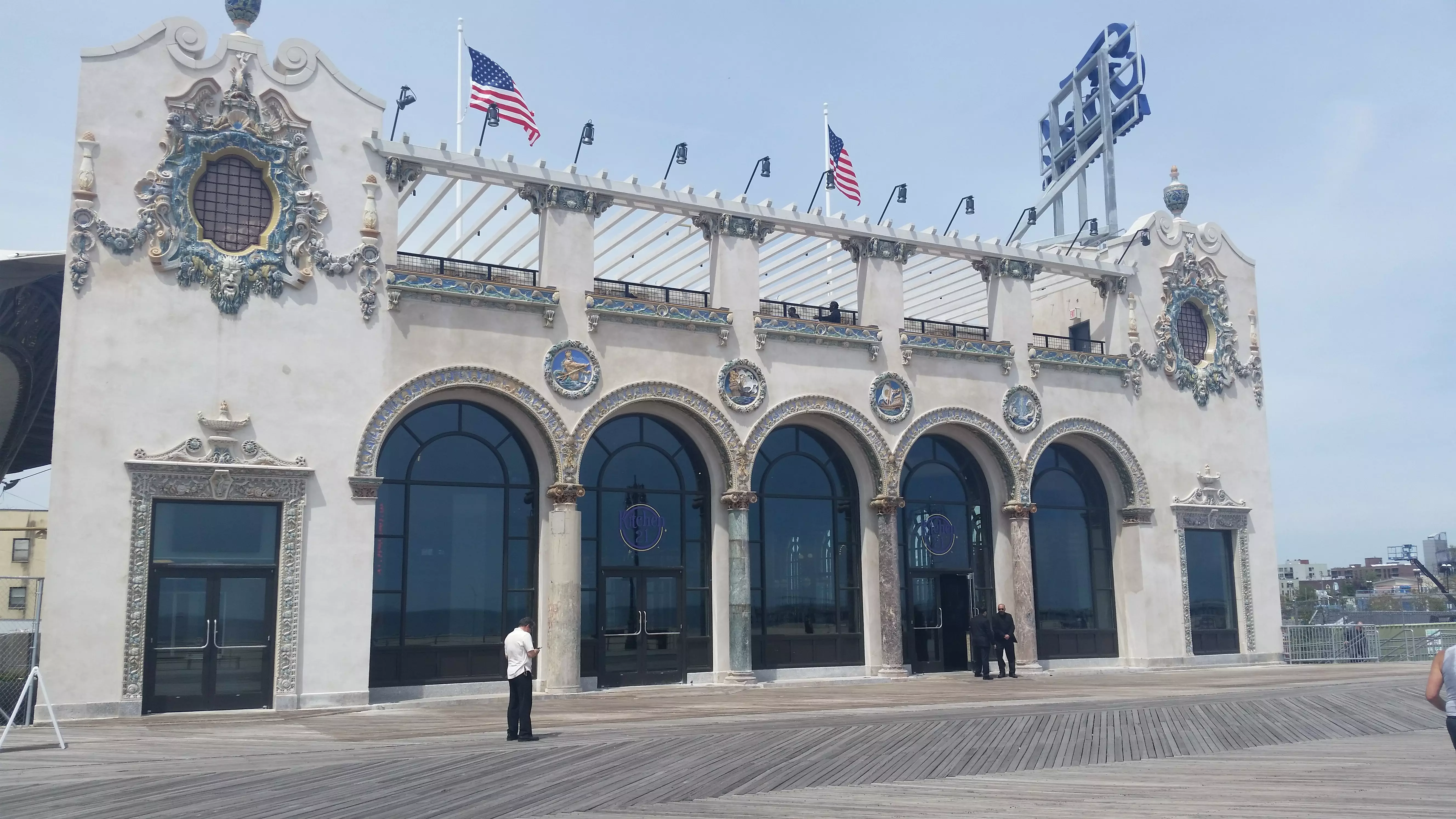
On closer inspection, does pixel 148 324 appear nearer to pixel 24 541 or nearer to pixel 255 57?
pixel 255 57

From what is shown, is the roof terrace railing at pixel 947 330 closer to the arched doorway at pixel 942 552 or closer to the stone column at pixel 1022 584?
the arched doorway at pixel 942 552

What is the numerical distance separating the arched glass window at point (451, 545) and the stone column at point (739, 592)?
13.4ft

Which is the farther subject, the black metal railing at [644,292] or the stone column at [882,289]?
the stone column at [882,289]

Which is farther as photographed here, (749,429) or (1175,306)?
(1175,306)

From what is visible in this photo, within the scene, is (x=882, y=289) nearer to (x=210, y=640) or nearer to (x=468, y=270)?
(x=468, y=270)

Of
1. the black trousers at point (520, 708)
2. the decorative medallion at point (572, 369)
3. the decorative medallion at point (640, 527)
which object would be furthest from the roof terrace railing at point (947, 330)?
the black trousers at point (520, 708)

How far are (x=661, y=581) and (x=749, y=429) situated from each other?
143 inches

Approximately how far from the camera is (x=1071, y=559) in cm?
2928

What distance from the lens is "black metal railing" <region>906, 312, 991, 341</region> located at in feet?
90.6

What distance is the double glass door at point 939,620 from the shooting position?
27.4 meters

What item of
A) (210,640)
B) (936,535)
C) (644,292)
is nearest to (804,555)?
(936,535)

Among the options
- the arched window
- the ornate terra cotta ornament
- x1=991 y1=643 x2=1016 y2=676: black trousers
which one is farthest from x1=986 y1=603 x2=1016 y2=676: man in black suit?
the ornate terra cotta ornament

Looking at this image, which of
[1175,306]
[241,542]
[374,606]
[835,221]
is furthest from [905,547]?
[241,542]

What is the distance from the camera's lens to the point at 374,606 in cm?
2164
